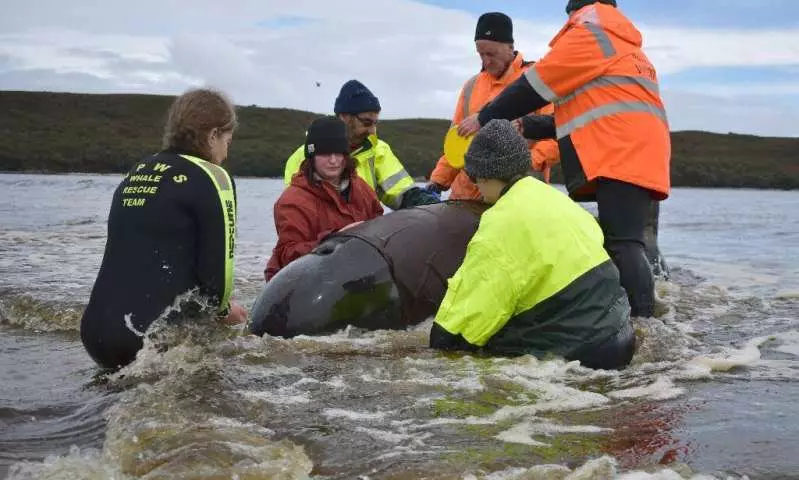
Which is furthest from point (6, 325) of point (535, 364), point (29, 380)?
point (535, 364)

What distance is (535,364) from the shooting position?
17.0ft

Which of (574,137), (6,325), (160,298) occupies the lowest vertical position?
(6,325)

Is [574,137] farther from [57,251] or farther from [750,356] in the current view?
[57,251]

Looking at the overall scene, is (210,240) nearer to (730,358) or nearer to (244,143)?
(730,358)

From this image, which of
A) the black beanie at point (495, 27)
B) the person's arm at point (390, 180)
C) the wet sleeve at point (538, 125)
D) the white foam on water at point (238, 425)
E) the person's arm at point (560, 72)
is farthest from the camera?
the person's arm at point (390, 180)

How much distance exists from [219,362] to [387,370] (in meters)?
0.96

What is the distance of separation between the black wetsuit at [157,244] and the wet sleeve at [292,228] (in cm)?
149

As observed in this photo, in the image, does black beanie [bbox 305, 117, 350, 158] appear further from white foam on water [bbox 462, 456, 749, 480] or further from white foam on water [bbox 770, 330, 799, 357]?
white foam on water [bbox 462, 456, 749, 480]

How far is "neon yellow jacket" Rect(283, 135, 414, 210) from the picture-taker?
8.27 metres

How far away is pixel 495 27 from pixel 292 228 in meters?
2.47

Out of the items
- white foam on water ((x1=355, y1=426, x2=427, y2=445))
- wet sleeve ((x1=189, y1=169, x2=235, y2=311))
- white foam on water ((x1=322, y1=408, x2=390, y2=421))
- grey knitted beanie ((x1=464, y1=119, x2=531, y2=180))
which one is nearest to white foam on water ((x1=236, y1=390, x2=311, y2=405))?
white foam on water ((x1=322, y1=408, x2=390, y2=421))

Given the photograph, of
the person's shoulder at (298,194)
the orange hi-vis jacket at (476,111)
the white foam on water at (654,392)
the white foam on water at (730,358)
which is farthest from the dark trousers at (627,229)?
the person's shoulder at (298,194)

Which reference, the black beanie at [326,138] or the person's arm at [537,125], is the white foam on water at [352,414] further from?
the person's arm at [537,125]

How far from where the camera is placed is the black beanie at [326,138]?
683 cm
